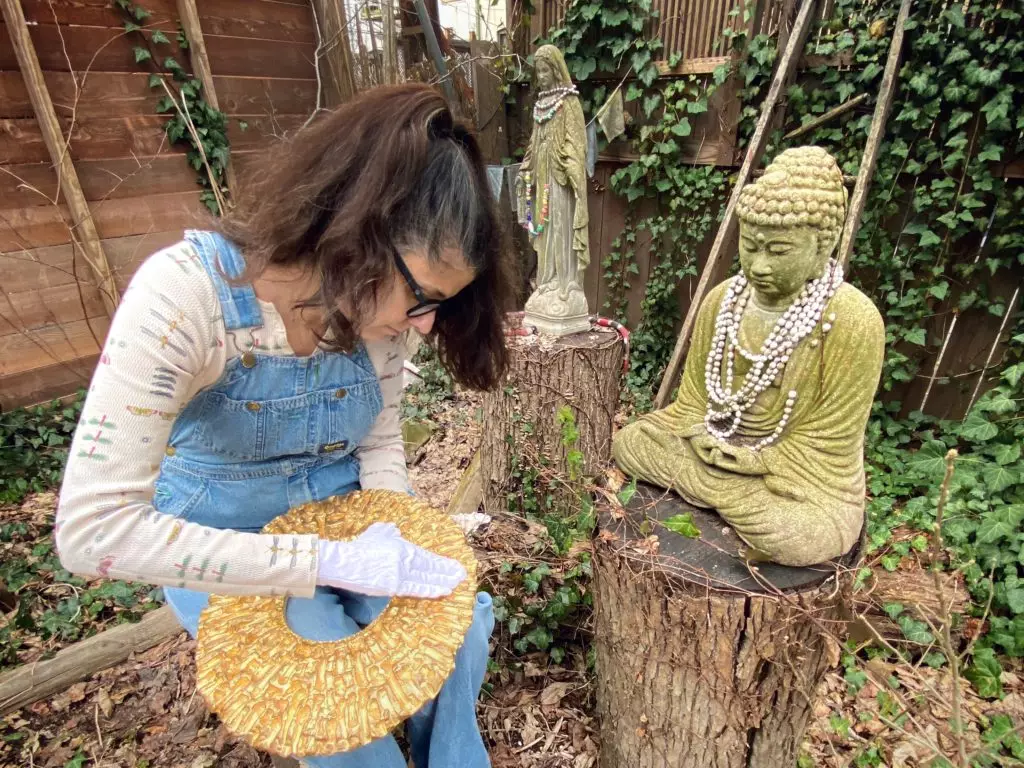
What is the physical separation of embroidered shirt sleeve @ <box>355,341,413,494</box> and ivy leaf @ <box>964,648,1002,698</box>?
7.06ft

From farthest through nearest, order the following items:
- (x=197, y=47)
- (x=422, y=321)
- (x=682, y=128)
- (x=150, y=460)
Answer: (x=682, y=128) → (x=197, y=47) → (x=422, y=321) → (x=150, y=460)

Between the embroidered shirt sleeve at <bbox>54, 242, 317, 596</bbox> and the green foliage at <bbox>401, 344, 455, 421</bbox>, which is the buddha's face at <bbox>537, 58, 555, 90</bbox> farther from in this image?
the embroidered shirt sleeve at <bbox>54, 242, 317, 596</bbox>

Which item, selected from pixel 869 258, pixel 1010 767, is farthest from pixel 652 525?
pixel 869 258

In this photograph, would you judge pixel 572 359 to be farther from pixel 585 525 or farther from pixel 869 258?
pixel 869 258

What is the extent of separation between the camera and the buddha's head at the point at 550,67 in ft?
9.96

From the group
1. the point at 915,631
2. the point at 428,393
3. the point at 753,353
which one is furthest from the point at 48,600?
the point at 915,631

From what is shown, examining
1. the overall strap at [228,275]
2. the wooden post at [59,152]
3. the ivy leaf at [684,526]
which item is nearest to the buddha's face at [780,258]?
the ivy leaf at [684,526]

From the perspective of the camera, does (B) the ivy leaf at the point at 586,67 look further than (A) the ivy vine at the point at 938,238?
Yes

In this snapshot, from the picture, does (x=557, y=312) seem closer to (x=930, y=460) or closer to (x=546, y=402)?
(x=546, y=402)

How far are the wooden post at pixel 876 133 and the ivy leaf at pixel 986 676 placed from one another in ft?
5.91

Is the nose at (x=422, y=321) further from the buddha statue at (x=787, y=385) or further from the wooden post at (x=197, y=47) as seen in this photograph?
the wooden post at (x=197, y=47)

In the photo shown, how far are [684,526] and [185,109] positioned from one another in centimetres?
414

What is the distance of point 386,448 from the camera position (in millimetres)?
1736

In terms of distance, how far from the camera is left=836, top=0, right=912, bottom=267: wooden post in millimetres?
2836
